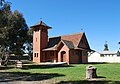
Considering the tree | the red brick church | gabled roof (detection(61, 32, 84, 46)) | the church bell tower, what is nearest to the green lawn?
the red brick church

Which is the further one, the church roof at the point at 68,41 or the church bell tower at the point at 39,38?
the church bell tower at the point at 39,38

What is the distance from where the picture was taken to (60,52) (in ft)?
175

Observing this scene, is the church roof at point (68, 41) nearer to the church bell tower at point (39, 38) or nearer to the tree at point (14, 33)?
the church bell tower at point (39, 38)

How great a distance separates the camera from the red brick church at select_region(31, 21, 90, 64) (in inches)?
2080

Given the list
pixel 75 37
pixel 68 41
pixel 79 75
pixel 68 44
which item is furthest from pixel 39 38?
pixel 79 75

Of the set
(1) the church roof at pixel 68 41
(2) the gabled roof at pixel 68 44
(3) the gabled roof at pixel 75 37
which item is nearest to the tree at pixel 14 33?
(1) the church roof at pixel 68 41

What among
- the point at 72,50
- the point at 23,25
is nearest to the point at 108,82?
the point at 72,50

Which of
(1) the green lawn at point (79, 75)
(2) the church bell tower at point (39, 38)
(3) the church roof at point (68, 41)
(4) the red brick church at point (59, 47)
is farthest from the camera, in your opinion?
(2) the church bell tower at point (39, 38)

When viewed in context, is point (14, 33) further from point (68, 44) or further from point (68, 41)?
point (68, 44)

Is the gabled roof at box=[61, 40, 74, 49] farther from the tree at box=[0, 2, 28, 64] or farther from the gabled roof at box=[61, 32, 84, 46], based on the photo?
the tree at box=[0, 2, 28, 64]

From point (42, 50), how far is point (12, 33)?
7.68 m

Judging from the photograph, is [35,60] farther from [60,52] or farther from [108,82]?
[108,82]

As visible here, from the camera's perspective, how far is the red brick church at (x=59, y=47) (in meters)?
52.8

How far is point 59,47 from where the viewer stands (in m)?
53.8
